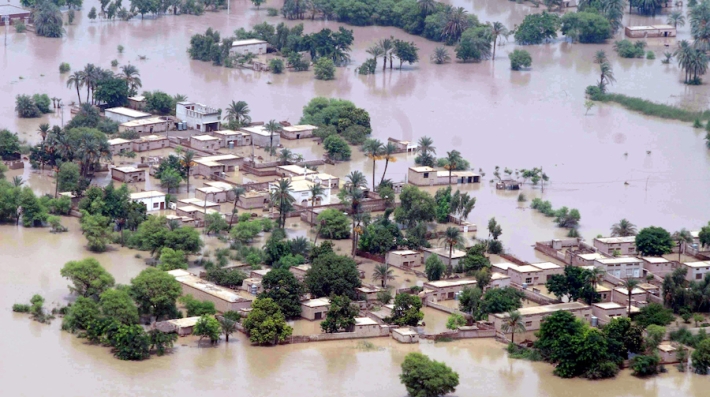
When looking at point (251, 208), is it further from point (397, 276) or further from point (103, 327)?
point (103, 327)

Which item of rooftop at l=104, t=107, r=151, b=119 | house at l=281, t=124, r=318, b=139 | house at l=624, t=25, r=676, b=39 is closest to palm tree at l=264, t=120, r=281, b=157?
house at l=281, t=124, r=318, b=139

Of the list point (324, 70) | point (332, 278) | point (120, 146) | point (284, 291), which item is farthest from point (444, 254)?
point (324, 70)

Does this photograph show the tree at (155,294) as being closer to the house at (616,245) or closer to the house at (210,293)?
the house at (210,293)

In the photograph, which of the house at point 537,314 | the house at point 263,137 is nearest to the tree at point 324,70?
the house at point 263,137

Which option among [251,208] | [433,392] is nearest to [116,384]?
[433,392]

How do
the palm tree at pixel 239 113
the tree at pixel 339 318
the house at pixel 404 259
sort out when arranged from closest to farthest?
the tree at pixel 339 318 < the house at pixel 404 259 < the palm tree at pixel 239 113

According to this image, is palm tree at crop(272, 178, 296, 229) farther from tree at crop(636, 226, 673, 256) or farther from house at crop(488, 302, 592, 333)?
tree at crop(636, 226, 673, 256)
